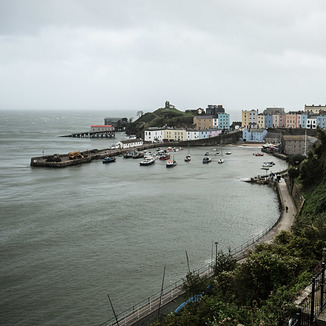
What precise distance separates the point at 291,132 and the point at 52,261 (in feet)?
132

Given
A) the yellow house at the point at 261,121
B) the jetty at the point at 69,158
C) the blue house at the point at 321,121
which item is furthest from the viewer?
the yellow house at the point at 261,121

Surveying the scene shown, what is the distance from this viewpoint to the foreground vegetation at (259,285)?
520 cm

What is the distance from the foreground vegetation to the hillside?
42.5m

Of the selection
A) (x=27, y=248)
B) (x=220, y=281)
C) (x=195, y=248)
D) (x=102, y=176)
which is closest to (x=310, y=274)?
(x=220, y=281)

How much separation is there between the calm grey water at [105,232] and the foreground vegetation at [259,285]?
2145mm

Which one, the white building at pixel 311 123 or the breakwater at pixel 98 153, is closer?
the breakwater at pixel 98 153

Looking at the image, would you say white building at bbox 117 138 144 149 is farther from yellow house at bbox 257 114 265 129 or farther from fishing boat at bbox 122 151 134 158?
yellow house at bbox 257 114 265 129

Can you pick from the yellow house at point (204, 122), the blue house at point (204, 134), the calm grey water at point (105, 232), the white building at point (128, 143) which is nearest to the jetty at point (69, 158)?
the white building at point (128, 143)

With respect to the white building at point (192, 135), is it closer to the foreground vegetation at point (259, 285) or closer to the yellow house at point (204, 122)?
the yellow house at point (204, 122)

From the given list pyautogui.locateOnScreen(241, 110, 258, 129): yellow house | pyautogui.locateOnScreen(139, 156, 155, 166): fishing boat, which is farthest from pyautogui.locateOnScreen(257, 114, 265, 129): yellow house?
pyautogui.locateOnScreen(139, 156, 155, 166): fishing boat

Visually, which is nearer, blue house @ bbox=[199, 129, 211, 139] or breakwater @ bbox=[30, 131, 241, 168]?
breakwater @ bbox=[30, 131, 241, 168]

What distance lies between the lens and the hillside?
55.2m

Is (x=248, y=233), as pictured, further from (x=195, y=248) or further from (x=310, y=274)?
(x=310, y=274)

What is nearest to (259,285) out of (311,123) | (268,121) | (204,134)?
(204,134)
